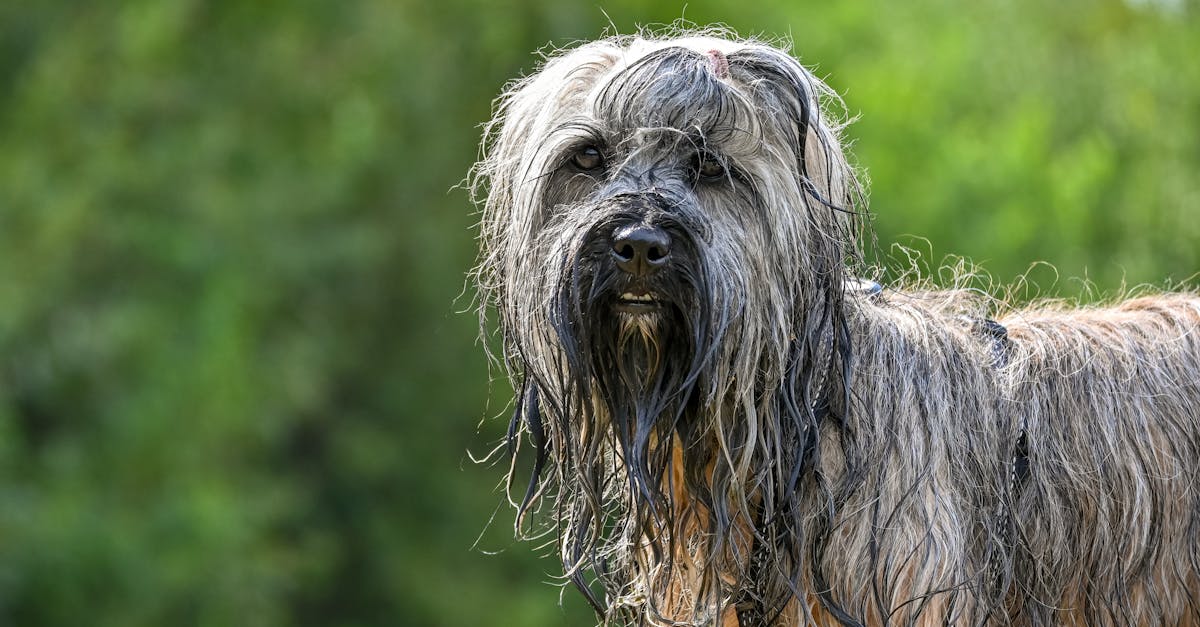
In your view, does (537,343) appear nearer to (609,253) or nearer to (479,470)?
(609,253)

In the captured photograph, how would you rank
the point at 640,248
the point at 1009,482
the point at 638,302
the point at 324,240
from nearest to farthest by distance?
the point at 640,248 → the point at 638,302 → the point at 1009,482 → the point at 324,240

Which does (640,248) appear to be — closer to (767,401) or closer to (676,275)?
(676,275)

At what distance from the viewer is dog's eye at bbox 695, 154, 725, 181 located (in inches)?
159

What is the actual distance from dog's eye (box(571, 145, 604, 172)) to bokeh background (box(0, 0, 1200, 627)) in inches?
313

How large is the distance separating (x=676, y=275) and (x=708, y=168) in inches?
12.8

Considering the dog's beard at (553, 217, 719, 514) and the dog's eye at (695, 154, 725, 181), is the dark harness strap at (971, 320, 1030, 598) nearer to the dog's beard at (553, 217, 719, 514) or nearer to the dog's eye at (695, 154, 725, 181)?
the dog's beard at (553, 217, 719, 514)

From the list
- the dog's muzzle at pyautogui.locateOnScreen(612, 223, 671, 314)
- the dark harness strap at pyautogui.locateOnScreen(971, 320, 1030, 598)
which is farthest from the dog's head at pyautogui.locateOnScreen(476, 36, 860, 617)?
the dark harness strap at pyautogui.locateOnScreen(971, 320, 1030, 598)

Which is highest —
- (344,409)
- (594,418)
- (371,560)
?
(344,409)

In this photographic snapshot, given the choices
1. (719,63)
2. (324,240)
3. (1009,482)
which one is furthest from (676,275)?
(324,240)

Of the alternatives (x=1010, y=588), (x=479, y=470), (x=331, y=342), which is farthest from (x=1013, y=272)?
(x=1010, y=588)

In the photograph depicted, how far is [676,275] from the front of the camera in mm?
3912

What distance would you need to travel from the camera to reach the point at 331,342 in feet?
64.0

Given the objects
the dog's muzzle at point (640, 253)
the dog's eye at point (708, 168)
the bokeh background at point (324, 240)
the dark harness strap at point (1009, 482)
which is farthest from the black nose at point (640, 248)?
the bokeh background at point (324, 240)

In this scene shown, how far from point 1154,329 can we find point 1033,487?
77 centimetres
